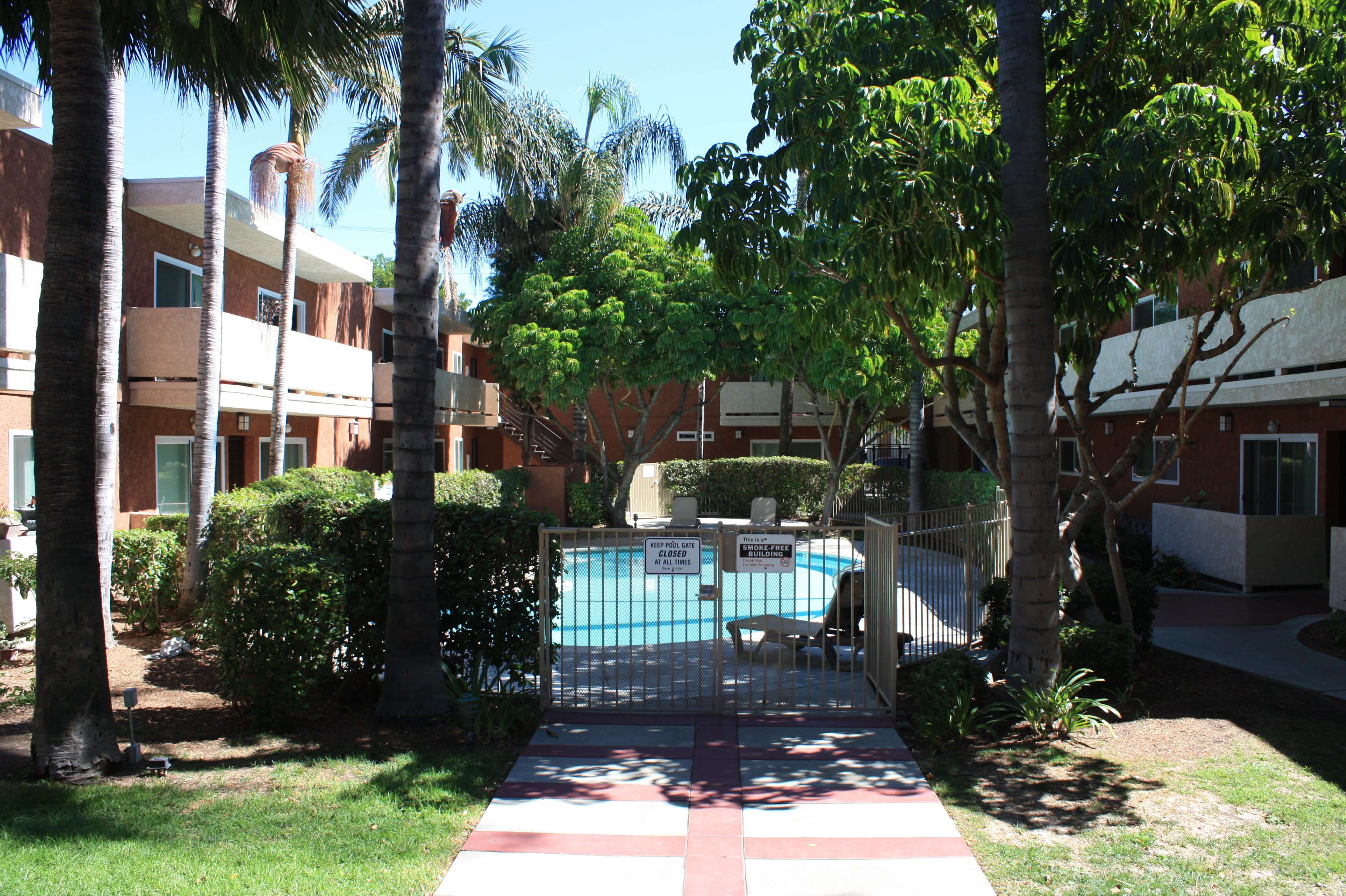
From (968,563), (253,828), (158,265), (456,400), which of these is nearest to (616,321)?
(456,400)

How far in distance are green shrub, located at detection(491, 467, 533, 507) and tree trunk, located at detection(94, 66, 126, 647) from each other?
40.7ft

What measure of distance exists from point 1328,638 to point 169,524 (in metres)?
14.3

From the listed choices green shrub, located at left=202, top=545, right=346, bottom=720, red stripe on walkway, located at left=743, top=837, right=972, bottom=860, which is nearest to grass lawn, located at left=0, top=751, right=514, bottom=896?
green shrub, located at left=202, top=545, right=346, bottom=720

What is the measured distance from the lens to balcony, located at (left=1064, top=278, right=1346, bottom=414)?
11312mm

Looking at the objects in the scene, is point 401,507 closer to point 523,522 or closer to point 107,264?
point 523,522

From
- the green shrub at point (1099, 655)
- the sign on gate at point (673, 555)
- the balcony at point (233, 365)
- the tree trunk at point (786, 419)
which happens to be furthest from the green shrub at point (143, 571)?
the tree trunk at point (786, 419)

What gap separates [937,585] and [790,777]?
13.4 feet

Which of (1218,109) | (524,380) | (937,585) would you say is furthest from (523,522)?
(524,380)

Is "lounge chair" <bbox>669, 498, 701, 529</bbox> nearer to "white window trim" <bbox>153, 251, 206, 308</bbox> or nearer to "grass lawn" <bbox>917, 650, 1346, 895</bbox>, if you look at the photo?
"white window trim" <bbox>153, 251, 206, 308</bbox>

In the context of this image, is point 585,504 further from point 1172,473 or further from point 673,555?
point 673,555

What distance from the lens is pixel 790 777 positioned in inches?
248

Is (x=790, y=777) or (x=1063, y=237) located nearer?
(x=790, y=777)

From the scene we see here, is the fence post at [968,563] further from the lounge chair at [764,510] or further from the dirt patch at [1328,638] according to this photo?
the lounge chair at [764,510]

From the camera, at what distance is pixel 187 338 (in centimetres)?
1318
